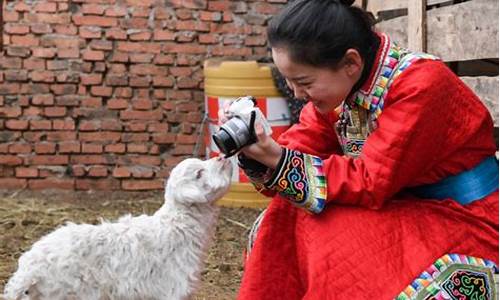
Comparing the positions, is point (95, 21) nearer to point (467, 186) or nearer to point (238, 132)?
point (238, 132)

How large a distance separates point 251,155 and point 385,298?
56 centimetres

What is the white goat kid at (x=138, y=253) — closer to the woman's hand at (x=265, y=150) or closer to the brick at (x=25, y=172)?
the woman's hand at (x=265, y=150)

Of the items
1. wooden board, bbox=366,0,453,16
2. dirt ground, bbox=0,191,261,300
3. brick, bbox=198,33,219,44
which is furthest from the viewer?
brick, bbox=198,33,219,44

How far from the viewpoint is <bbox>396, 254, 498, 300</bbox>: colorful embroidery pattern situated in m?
2.38

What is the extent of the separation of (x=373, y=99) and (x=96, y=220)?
3.87 metres

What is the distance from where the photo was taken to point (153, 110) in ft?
23.4

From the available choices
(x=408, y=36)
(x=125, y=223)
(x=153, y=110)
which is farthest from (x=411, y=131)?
(x=153, y=110)

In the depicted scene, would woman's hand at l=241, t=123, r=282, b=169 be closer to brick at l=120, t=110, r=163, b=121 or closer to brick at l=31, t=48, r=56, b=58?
brick at l=120, t=110, r=163, b=121

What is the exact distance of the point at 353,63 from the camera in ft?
8.32

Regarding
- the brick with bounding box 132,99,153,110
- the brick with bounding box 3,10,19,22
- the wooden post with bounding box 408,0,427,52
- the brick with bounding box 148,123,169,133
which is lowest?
the brick with bounding box 148,123,169,133

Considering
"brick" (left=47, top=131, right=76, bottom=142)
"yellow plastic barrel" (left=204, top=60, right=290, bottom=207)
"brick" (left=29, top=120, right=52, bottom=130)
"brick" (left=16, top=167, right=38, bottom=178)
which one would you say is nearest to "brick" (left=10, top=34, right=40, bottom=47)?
"brick" (left=29, top=120, right=52, bottom=130)

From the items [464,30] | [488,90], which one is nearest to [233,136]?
[488,90]

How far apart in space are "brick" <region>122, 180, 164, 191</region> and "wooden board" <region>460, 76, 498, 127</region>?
384 cm

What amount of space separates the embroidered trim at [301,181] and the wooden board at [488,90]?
1.35 meters
